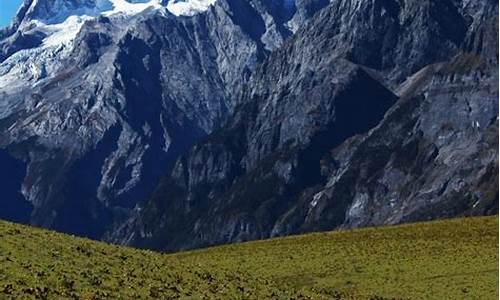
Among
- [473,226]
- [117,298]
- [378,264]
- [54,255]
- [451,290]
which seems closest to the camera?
[117,298]

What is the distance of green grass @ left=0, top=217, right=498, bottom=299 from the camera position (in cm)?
4772

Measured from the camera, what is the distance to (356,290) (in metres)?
66.6

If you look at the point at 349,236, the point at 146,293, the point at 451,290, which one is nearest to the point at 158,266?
the point at 146,293

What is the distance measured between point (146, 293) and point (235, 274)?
51.8 ft

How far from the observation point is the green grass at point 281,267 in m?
47.7

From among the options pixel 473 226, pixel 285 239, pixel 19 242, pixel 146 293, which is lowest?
pixel 285 239

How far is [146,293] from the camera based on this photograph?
4728 centimetres

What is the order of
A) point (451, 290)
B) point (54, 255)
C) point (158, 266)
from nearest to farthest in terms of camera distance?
point (54, 255) → point (158, 266) → point (451, 290)

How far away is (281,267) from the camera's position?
254ft

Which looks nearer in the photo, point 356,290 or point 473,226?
point 356,290

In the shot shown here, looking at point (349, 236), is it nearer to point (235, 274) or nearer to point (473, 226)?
point (473, 226)

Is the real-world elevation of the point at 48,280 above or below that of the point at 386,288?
above

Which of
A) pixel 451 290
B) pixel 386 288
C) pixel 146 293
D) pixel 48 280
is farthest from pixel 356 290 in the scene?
pixel 48 280

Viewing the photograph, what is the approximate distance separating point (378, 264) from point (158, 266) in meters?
23.0
